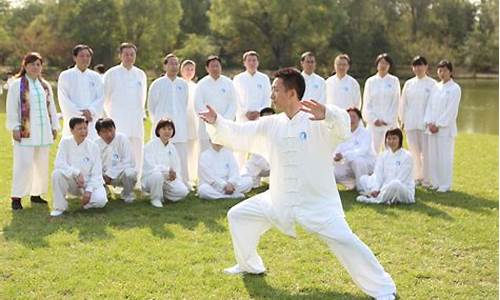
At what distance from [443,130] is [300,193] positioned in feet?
16.2

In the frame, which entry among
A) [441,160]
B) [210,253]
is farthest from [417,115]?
[210,253]

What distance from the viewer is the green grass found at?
4.70 metres

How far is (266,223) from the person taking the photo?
189 inches

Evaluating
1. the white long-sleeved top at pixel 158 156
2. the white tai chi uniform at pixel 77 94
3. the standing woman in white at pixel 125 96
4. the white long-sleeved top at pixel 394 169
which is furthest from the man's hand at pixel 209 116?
the standing woman in white at pixel 125 96

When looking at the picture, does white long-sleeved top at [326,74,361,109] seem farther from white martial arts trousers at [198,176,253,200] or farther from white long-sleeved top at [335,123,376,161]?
white martial arts trousers at [198,176,253,200]

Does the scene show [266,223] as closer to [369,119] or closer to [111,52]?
[369,119]

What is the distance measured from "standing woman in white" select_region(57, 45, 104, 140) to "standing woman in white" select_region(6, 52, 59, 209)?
582mm

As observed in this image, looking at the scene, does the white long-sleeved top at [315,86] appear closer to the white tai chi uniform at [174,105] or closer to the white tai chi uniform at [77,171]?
the white tai chi uniform at [174,105]

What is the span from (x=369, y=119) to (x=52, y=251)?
5.47 meters

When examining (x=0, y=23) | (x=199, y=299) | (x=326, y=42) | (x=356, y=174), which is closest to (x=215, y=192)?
(x=356, y=174)

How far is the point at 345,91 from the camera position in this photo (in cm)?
954

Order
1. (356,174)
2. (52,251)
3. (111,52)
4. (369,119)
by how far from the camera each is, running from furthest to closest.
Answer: (111,52) → (369,119) → (356,174) → (52,251)

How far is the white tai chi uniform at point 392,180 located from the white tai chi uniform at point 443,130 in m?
1.12

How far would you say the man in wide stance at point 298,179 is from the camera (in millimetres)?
4379
